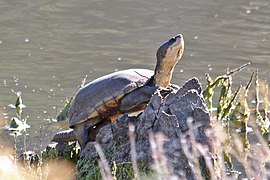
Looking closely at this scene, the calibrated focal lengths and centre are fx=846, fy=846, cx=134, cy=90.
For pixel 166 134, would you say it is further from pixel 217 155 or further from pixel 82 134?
pixel 82 134

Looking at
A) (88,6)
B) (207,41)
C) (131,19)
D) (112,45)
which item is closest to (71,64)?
(112,45)

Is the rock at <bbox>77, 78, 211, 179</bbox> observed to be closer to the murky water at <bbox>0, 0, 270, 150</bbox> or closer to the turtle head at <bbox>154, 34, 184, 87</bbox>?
the turtle head at <bbox>154, 34, 184, 87</bbox>

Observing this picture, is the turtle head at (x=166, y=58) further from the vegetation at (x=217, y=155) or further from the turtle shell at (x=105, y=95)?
the vegetation at (x=217, y=155)

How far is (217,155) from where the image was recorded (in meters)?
6.06

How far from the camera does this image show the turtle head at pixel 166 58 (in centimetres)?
666

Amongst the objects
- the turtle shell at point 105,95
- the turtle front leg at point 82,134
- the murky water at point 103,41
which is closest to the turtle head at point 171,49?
the turtle shell at point 105,95

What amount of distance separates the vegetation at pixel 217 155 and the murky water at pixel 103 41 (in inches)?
19.0

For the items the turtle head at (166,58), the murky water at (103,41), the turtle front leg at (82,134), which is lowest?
the murky water at (103,41)

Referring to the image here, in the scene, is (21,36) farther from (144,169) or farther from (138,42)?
(144,169)

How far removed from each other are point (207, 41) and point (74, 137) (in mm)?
8046

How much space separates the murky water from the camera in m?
11.2

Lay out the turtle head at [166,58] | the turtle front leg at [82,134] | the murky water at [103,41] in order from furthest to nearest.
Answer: the murky water at [103,41], the turtle front leg at [82,134], the turtle head at [166,58]

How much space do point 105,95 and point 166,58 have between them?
0.60 m

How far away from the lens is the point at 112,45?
14188 mm
